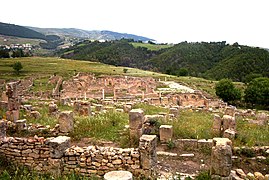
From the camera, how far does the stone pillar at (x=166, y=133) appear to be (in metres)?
11.3

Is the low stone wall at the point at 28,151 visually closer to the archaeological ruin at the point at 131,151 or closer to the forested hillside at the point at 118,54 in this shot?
the archaeological ruin at the point at 131,151

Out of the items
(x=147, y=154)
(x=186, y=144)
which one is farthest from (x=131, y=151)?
(x=186, y=144)

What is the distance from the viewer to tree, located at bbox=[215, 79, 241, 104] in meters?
49.6

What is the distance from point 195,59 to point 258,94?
6093cm

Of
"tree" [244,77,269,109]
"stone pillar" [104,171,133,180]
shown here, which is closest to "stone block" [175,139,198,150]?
"stone pillar" [104,171,133,180]

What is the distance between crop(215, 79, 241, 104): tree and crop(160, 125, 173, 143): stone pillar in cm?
4079

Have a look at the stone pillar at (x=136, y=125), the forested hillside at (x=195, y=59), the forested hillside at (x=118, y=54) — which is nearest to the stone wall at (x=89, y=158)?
the stone pillar at (x=136, y=125)

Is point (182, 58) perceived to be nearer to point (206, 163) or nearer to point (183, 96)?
point (183, 96)

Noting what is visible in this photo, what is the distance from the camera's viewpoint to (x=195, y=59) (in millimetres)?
108438

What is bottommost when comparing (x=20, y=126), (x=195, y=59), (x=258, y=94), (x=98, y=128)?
(x=258, y=94)

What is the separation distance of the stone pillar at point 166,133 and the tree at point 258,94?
139 feet

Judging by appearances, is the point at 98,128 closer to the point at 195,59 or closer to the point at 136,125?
the point at 136,125

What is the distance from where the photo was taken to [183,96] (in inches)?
1489

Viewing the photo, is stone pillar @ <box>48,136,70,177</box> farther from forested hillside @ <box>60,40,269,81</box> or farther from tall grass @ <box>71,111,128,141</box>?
forested hillside @ <box>60,40,269,81</box>
